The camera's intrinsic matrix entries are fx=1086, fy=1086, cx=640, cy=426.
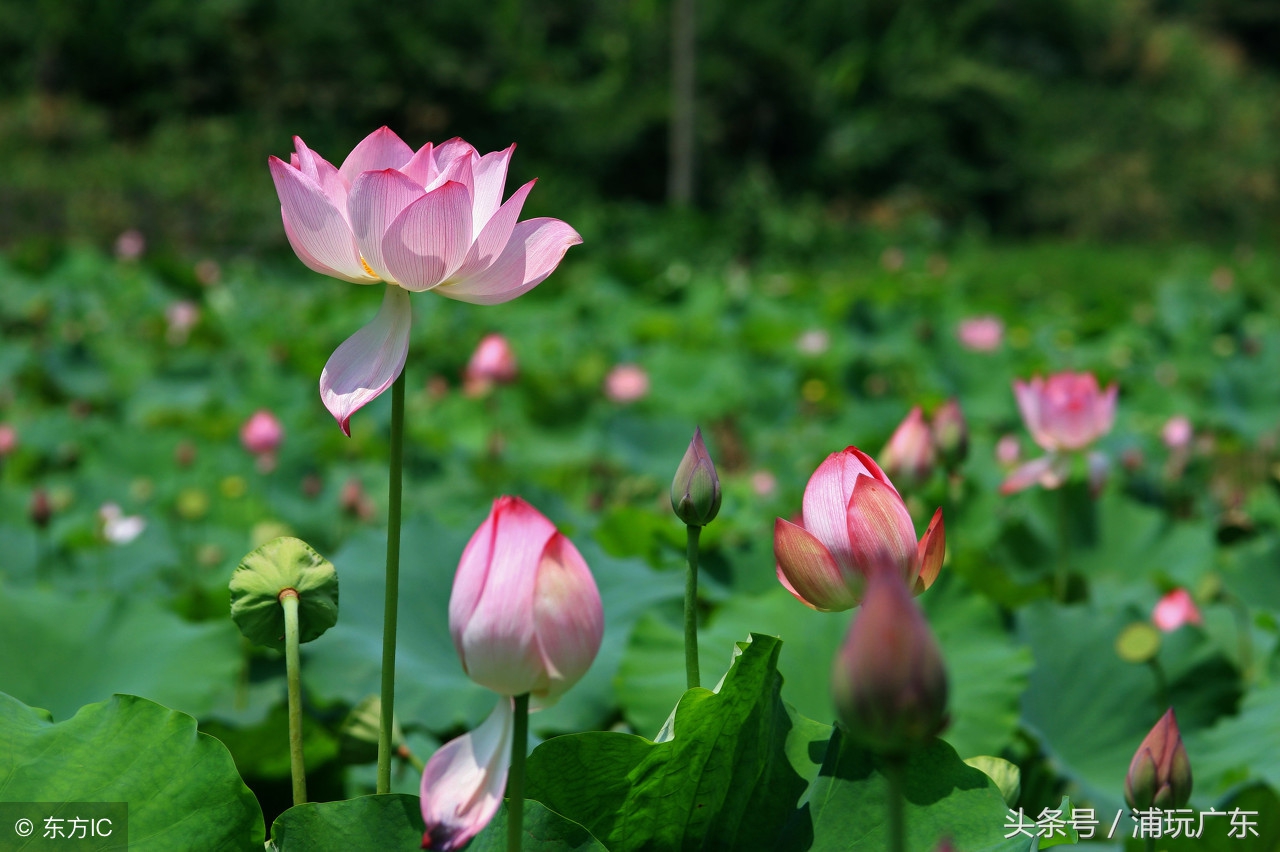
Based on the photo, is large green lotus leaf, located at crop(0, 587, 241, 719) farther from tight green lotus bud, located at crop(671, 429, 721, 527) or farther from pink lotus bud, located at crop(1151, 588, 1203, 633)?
pink lotus bud, located at crop(1151, 588, 1203, 633)

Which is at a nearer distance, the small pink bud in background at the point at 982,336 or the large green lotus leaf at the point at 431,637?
the large green lotus leaf at the point at 431,637

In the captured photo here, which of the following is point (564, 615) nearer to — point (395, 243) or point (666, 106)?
point (395, 243)

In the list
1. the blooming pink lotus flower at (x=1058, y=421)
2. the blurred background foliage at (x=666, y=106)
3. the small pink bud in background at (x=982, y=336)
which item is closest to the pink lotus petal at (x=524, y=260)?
the blooming pink lotus flower at (x=1058, y=421)

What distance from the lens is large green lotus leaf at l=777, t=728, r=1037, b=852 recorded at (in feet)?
1.46

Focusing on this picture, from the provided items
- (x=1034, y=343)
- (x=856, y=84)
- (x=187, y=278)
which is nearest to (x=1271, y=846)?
(x=1034, y=343)

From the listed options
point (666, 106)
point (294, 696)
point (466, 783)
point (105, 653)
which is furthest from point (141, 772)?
point (666, 106)

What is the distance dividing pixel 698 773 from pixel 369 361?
22cm

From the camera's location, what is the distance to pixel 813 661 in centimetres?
81

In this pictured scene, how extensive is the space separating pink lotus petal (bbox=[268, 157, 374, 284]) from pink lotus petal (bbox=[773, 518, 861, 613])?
0.67 ft

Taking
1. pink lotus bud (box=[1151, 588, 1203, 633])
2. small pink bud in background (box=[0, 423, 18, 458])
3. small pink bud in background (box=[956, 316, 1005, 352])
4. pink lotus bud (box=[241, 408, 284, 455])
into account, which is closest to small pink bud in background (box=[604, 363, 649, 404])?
small pink bud in background (box=[956, 316, 1005, 352])

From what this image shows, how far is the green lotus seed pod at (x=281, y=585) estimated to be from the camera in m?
0.46

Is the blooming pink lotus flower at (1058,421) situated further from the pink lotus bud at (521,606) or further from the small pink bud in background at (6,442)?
the small pink bud in background at (6,442)

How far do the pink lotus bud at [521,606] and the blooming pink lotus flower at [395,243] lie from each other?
0.33 feet

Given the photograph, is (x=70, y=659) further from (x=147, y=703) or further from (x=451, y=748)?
(x=451, y=748)
